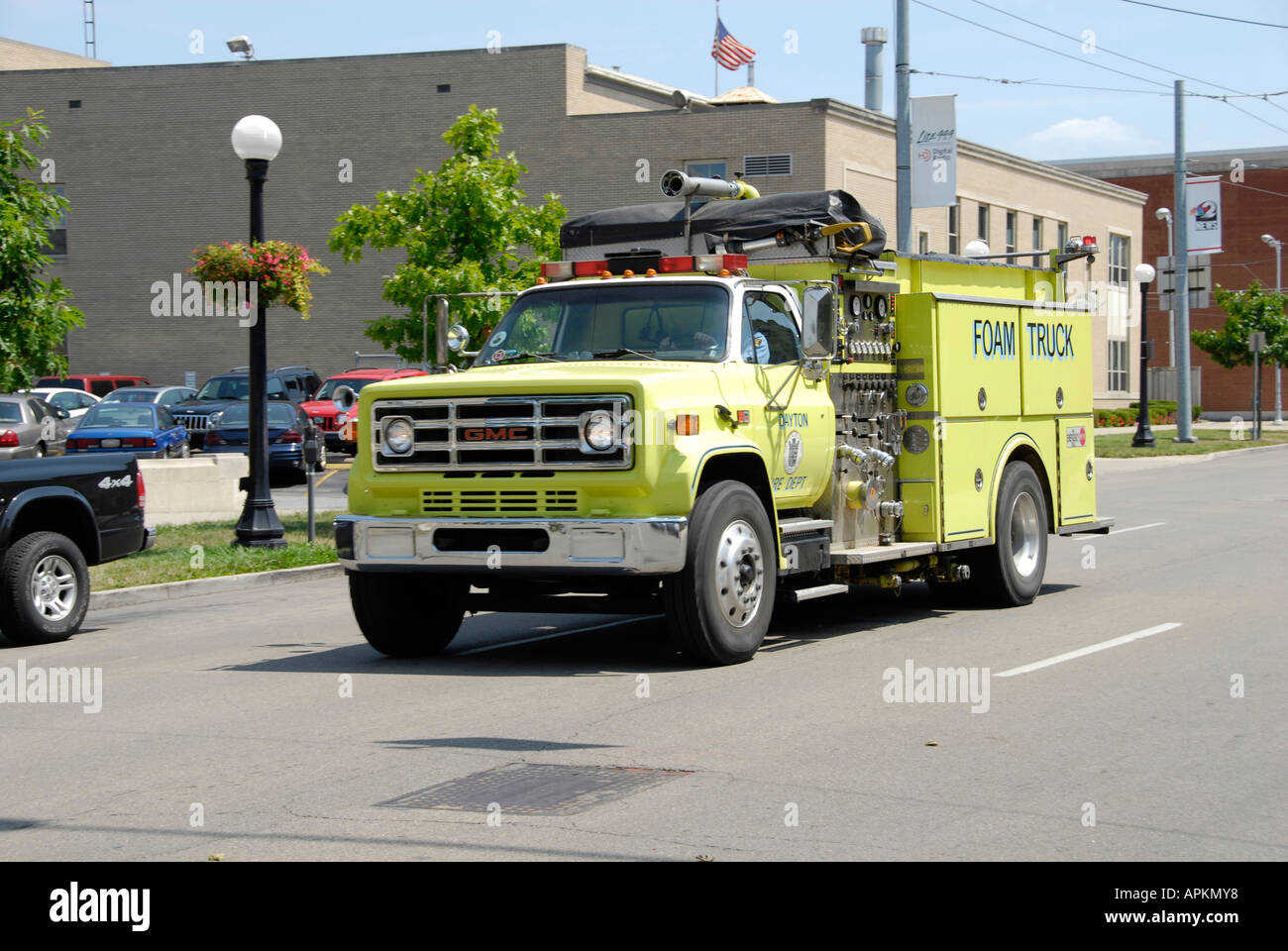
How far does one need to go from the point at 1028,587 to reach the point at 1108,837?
24.5 ft

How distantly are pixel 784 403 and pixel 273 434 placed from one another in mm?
19990

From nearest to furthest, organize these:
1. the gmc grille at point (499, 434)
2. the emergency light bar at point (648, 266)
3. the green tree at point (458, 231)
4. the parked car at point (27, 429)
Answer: the gmc grille at point (499, 434) < the emergency light bar at point (648, 266) < the green tree at point (458, 231) < the parked car at point (27, 429)

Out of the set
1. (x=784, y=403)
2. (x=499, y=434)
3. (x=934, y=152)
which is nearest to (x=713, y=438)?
(x=784, y=403)

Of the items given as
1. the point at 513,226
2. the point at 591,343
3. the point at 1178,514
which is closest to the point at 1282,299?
the point at 1178,514

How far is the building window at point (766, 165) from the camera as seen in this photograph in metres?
44.9

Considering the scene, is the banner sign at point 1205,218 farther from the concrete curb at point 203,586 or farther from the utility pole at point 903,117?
the concrete curb at point 203,586

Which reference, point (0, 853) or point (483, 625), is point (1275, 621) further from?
point (0, 853)

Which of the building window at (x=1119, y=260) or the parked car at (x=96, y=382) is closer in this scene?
the parked car at (x=96, y=382)

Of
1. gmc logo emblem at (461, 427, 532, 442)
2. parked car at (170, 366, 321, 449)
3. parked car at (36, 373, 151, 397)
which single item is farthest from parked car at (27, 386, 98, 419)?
gmc logo emblem at (461, 427, 532, 442)

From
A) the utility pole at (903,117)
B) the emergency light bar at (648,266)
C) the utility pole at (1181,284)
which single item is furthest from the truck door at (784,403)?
the utility pole at (1181,284)

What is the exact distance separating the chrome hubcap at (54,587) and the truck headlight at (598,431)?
496cm

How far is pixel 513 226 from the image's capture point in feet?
67.4

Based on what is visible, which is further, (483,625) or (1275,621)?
(483,625)

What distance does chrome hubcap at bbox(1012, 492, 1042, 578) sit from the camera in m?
13.2
